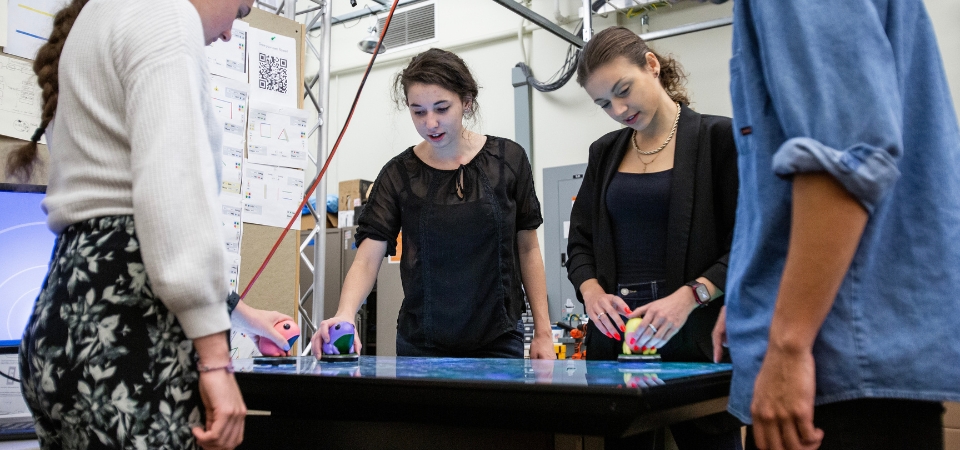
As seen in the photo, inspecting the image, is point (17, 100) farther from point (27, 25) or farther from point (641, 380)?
point (641, 380)

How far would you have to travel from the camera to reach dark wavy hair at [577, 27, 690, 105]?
1.69 m

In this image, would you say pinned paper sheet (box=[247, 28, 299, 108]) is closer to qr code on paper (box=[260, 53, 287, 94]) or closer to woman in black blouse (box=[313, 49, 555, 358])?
qr code on paper (box=[260, 53, 287, 94])

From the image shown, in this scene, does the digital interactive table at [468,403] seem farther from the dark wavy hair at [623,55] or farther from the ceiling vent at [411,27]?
the ceiling vent at [411,27]

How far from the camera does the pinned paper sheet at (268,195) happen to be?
9.78 feet

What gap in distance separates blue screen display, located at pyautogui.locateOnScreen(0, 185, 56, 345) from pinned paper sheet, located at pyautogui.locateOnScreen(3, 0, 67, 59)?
0.65 m

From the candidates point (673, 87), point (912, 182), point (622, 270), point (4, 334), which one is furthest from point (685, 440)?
point (4, 334)

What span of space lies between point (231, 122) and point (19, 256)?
3.90 ft

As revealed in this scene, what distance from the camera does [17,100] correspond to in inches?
88.3

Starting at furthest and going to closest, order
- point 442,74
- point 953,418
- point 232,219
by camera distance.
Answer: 1. point 232,219
2. point 953,418
3. point 442,74

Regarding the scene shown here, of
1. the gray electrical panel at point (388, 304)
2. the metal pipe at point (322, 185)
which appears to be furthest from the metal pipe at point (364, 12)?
the metal pipe at point (322, 185)

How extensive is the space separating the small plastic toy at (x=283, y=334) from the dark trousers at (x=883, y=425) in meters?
1.09

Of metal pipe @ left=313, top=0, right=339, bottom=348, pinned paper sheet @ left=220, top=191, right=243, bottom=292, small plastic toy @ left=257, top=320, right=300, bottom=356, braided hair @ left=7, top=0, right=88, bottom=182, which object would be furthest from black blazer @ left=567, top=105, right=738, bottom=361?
metal pipe @ left=313, top=0, right=339, bottom=348

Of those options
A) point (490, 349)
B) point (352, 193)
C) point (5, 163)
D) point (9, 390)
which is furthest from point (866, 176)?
point (352, 193)

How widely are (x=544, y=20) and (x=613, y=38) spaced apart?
13.4 feet
